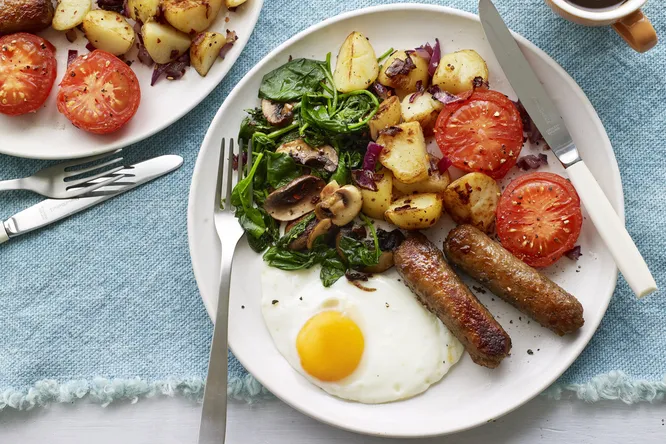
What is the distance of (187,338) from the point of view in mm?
3488

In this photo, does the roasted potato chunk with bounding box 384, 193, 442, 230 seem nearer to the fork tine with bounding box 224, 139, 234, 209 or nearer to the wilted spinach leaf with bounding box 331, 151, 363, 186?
the wilted spinach leaf with bounding box 331, 151, 363, 186

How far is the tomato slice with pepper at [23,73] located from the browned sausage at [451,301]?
2.10 m

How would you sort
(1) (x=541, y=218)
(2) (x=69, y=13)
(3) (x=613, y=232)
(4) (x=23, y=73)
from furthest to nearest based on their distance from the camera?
(2) (x=69, y=13) → (4) (x=23, y=73) → (1) (x=541, y=218) → (3) (x=613, y=232)

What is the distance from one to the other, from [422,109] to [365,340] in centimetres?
120

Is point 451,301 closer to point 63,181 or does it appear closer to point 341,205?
point 341,205

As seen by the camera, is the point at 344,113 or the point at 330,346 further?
the point at 344,113

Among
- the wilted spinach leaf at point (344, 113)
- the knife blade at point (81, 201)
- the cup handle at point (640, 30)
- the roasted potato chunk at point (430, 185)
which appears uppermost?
the cup handle at point (640, 30)

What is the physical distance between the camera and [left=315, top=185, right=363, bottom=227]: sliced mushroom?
3.13 metres

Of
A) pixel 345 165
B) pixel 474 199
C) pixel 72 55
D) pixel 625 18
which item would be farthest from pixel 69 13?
pixel 625 18

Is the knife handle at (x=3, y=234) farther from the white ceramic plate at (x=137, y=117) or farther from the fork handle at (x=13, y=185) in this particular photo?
the white ceramic plate at (x=137, y=117)

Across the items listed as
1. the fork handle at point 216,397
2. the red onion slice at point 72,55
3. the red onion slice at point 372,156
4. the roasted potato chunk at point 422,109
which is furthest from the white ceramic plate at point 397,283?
the red onion slice at point 72,55

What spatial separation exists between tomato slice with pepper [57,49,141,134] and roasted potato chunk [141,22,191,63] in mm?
182

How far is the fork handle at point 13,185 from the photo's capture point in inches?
139

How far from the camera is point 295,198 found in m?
3.23
